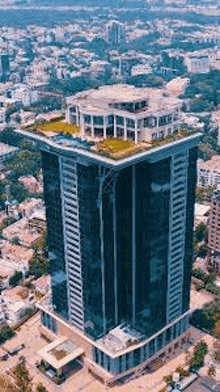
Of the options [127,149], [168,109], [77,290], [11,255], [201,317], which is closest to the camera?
[127,149]

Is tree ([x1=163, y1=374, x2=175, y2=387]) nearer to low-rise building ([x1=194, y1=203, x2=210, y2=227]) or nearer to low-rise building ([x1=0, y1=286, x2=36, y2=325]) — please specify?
low-rise building ([x1=0, y1=286, x2=36, y2=325])

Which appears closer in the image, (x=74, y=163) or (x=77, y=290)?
(x=74, y=163)

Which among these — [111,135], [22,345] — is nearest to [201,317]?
[22,345]

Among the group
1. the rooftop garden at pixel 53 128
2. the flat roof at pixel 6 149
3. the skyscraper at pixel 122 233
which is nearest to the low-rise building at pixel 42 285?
the skyscraper at pixel 122 233

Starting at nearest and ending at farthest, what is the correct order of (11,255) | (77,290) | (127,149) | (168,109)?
1. (127,149)
2. (168,109)
3. (77,290)
4. (11,255)

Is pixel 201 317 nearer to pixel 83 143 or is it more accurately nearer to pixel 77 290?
pixel 77 290

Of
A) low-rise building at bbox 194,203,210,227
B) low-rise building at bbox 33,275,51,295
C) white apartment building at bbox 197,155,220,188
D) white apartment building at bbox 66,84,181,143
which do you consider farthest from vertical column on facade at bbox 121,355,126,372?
white apartment building at bbox 197,155,220,188

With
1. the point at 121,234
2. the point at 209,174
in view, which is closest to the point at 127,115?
the point at 121,234
